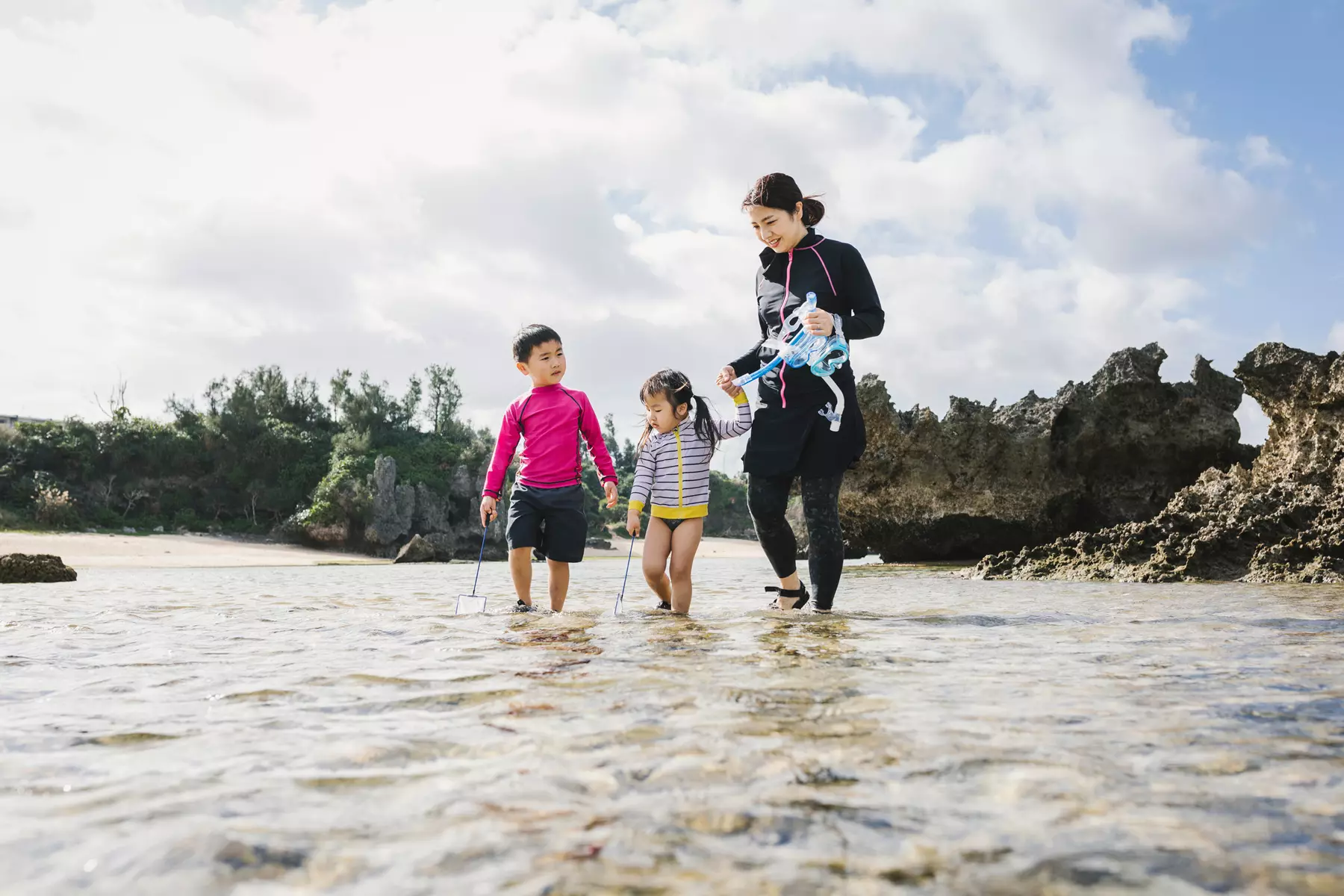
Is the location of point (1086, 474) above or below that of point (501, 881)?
above

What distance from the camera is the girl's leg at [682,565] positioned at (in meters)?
5.08

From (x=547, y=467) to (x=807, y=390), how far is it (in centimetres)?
175

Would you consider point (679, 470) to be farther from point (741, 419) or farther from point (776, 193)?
point (776, 193)

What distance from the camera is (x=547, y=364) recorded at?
550 cm

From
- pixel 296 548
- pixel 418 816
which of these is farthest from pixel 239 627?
pixel 296 548

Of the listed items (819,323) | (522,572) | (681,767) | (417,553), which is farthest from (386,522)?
(681,767)

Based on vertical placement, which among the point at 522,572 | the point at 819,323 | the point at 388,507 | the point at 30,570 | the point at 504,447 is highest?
the point at 819,323

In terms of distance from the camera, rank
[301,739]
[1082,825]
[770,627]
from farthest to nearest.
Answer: [770,627] → [301,739] → [1082,825]

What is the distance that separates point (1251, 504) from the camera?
27.6 ft

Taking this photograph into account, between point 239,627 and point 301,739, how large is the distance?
2761 mm

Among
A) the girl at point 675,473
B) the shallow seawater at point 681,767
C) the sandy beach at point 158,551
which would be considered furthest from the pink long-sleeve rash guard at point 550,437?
the sandy beach at point 158,551

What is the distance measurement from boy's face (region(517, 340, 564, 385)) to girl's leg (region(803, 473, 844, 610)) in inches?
69.4

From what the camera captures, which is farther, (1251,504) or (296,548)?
(296,548)

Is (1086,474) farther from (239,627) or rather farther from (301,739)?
(301,739)
